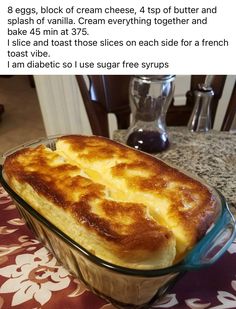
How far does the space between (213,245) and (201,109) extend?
1.67ft

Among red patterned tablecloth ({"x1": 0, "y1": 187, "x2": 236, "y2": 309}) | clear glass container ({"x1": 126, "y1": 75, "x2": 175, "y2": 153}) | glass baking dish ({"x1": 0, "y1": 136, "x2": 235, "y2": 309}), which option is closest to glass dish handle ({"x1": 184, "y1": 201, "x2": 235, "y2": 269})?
glass baking dish ({"x1": 0, "y1": 136, "x2": 235, "y2": 309})

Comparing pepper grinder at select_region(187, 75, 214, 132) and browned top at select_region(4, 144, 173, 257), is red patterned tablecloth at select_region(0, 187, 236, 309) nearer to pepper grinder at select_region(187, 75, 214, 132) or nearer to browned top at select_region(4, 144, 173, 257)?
browned top at select_region(4, 144, 173, 257)

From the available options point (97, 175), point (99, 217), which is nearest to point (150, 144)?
point (97, 175)

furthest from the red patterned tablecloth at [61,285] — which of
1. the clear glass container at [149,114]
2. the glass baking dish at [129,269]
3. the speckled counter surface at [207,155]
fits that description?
the clear glass container at [149,114]

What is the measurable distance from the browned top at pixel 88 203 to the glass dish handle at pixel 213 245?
3cm

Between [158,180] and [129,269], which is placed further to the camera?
[158,180]

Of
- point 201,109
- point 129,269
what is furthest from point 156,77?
point 129,269

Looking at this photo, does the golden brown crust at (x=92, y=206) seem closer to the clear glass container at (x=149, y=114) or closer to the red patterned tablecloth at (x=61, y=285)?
the red patterned tablecloth at (x=61, y=285)

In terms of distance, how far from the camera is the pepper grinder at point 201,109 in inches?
31.0

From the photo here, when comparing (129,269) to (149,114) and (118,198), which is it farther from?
(149,114)

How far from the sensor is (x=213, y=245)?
349 millimetres

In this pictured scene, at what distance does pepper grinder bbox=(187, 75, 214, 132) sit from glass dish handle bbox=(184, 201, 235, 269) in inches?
17.9

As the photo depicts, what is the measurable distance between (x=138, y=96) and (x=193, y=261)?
1.46 ft
